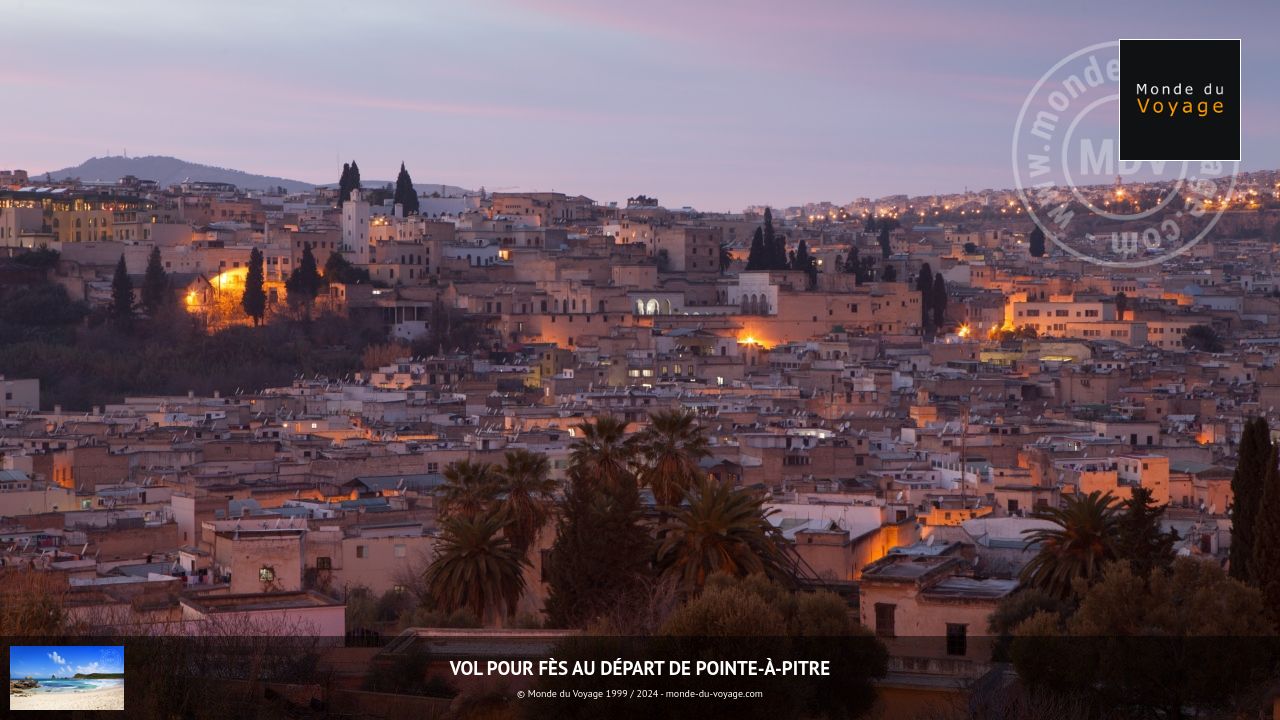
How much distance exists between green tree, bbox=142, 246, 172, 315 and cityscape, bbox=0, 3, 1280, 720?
0.12 meters

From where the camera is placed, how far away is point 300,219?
60.1 meters

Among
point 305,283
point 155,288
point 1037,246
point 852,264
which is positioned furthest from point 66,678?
point 1037,246

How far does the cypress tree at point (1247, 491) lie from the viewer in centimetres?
1384

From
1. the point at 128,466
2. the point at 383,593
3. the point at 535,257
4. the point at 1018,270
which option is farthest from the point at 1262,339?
the point at 383,593

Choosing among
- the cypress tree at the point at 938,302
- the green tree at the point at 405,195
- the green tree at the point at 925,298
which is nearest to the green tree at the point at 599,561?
the green tree at the point at 925,298

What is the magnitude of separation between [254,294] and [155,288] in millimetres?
2370

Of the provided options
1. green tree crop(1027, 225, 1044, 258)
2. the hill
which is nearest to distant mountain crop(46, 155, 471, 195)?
the hill

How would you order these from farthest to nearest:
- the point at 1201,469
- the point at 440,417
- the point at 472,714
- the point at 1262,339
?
the point at 1262,339
the point at 440,417
the point at 1201,469
the point at 472,714

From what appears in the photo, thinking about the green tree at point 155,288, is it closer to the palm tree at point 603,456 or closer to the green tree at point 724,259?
the green tree at point 724,259

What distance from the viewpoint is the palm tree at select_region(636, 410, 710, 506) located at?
17531mm

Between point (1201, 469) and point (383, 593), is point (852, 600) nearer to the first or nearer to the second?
point (383, 593)

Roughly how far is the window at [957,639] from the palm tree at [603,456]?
341 centimetres

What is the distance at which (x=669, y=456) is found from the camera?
58.4 feet

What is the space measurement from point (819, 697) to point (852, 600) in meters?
4.37
